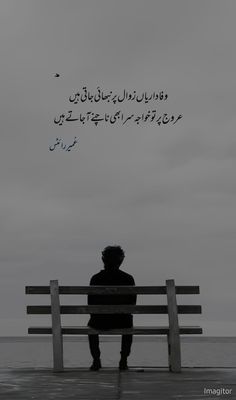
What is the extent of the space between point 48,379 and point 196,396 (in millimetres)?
2330

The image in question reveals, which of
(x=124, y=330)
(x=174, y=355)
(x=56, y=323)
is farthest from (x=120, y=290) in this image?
(x=174, y=355)

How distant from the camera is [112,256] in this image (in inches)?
424

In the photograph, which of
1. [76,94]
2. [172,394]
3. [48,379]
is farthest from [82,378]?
[76,94]

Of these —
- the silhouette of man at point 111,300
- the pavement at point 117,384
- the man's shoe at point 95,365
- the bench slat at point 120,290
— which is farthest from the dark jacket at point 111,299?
the pavement at point 117,384

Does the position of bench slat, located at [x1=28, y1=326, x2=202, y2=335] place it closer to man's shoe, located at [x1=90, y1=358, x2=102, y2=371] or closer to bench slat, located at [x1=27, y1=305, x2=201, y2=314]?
bench slat, located at [x1=27, y1=305, x2=201, y2=314]

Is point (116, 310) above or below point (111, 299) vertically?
below

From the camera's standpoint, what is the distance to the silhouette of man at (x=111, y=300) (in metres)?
10.5

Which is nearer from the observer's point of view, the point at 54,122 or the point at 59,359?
the point at 59,359

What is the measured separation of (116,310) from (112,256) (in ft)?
2.61

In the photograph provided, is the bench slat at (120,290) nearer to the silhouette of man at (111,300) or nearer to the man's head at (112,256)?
the silhouette of man at (111,300)

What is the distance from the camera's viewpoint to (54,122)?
20.8 meters

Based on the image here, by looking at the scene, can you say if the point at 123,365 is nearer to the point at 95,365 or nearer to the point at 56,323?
the point at 95,365

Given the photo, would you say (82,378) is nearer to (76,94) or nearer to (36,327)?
(36,327)

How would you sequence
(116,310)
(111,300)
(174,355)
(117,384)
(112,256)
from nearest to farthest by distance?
→ (117,384)
(174,355)
(116,310)
(111,300)
(112,256)
